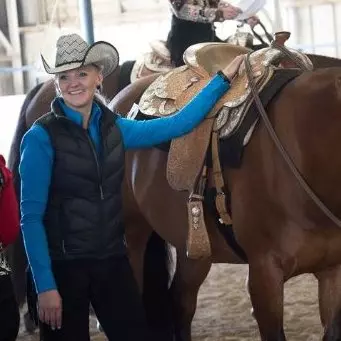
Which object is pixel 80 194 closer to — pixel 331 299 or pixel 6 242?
pixel 6 242

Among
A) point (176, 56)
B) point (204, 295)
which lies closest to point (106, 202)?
point (176, 56)

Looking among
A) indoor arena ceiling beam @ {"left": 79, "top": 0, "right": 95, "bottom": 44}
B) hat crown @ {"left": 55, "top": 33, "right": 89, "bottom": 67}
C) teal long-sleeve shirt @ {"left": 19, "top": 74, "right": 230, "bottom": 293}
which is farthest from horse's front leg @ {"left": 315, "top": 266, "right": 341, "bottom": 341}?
indoor arena ceiling beam @ {"left": 79, "top": 0, "right": 95, "bottom": 44}

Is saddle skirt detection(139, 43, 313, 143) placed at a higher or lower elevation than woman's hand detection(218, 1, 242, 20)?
lower

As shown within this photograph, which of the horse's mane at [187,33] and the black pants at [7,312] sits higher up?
the horse's mane at [187,33]

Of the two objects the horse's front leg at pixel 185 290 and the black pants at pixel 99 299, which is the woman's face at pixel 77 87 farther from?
the horse's front leg at pixel 185 290

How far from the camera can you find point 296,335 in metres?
3.72

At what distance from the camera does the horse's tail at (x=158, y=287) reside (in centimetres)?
340

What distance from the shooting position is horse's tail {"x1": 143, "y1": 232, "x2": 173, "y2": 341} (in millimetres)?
3400

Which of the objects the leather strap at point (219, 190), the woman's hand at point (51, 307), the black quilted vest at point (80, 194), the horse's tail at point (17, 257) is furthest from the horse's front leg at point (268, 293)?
the horse's tail at point (17, 257)

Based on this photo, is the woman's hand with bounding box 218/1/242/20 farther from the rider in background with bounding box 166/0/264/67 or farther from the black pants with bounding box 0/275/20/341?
the black pants with bounding box 0/275/20/341

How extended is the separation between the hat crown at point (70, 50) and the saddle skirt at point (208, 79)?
0.69 metres

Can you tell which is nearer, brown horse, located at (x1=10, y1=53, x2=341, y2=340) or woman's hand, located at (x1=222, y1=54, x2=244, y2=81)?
brown horse, located at (x1=10, y1=53, x2=341, y2=340)

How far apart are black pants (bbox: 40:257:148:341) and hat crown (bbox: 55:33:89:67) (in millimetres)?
576

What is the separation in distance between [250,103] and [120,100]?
0.95 m
